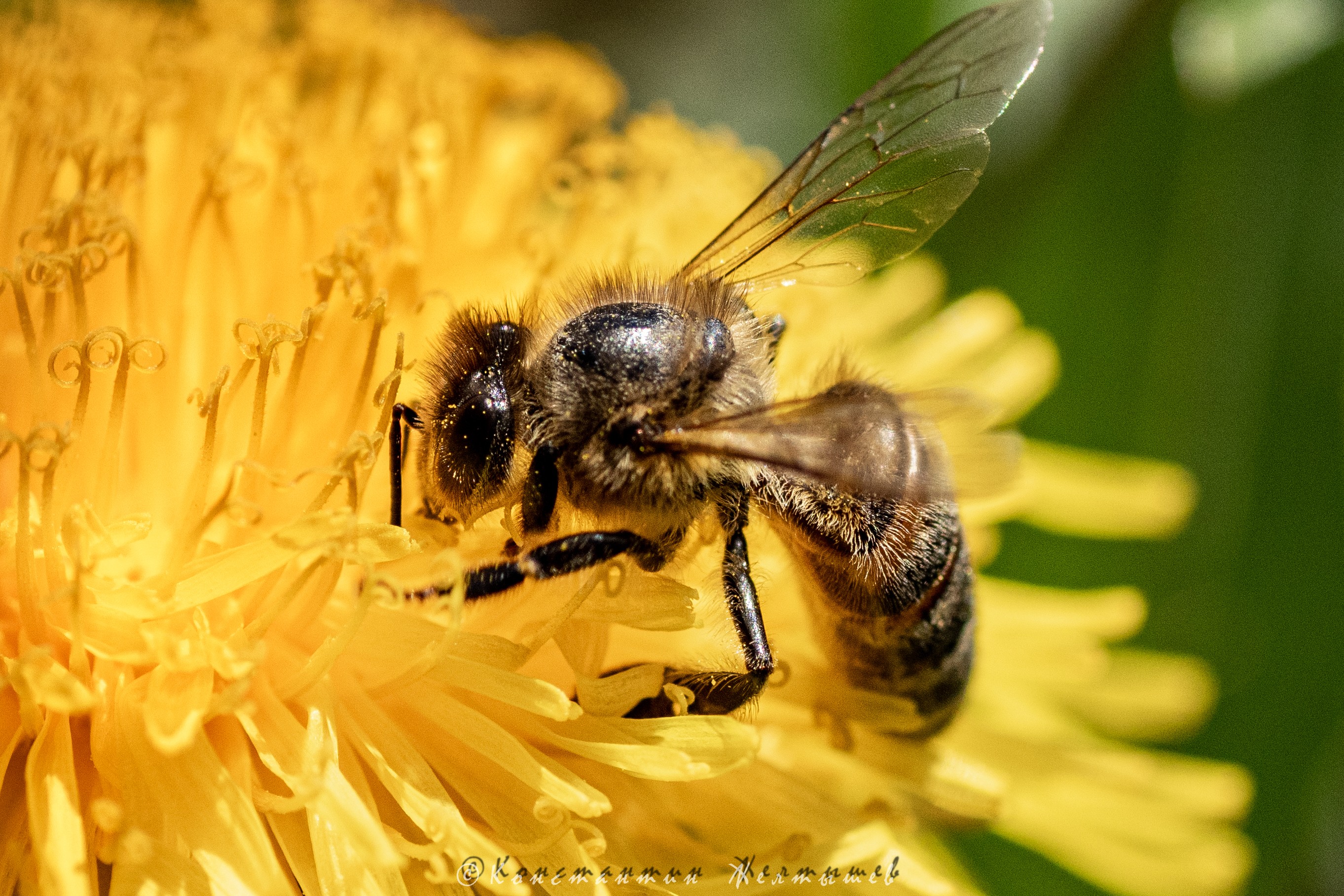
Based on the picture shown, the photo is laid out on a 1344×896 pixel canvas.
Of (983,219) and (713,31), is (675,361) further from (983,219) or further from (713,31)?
(713,31)

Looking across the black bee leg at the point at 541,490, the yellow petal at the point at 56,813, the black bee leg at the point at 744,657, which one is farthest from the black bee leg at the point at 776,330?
the yellow petal at the point at 56,813

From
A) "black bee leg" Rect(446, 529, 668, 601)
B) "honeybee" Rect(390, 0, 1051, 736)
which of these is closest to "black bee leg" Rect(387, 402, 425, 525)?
"honeybee" Rect(390, 0, 1051, 736)

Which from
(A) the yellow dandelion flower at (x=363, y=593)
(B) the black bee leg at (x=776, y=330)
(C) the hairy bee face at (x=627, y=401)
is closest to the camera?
(A) the yellow dandelion flower at (x=363, y=593)

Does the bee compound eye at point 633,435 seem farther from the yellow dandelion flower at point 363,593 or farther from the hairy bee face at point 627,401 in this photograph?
the yellow dandelion flower at point 363,593

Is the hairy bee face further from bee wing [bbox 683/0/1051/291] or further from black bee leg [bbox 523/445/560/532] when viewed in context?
bee wing [bbox 683/0/1051/291]
